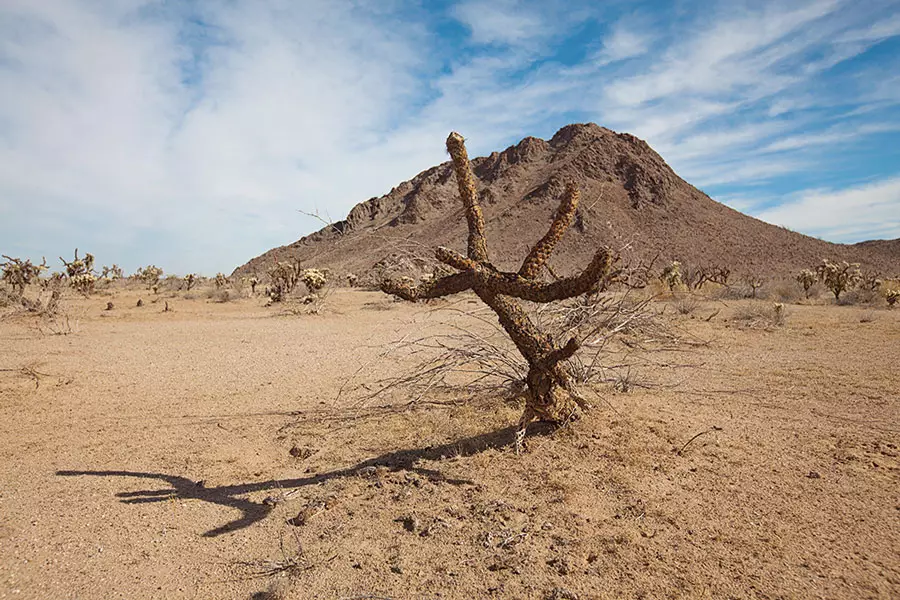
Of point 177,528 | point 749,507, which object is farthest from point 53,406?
point 749,507

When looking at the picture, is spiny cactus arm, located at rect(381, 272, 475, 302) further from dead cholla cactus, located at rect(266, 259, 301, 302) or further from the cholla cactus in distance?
the cholla cactus in distance

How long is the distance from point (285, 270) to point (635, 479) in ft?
69.1

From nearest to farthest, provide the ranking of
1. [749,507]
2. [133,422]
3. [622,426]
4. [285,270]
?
[749,507] < [622,426] < [133,422] < [285,270]

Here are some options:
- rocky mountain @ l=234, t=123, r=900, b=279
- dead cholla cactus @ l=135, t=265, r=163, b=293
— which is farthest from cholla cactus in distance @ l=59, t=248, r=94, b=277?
rocky mountain @ l=234, t=123, r=900, b=279

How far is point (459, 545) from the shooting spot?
305 centimetres

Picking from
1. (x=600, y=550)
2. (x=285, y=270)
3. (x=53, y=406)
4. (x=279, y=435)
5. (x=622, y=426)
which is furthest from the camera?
(x=285, y=270)

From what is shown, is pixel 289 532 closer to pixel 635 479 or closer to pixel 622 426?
pixel 635 479

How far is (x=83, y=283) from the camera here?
21.8 m

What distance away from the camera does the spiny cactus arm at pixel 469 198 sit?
4.32m

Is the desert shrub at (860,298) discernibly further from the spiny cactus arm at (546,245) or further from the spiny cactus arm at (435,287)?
the spiny cactus arm at (435,287)

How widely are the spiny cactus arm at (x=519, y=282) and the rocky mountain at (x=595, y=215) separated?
33.8 metres

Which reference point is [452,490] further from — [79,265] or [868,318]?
[79,265]

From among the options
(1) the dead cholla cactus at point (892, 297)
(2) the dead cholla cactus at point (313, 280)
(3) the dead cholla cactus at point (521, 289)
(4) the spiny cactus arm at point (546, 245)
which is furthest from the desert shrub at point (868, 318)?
(2) the dead cholla cactus at point (313, 280)

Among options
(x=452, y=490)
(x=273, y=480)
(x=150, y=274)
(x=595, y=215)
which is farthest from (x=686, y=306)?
(x=595, y=215)
